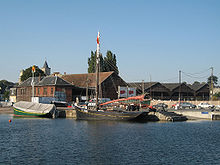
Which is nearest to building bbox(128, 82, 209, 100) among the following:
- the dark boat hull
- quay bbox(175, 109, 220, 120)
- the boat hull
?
quay bbox(175, 109, 220, 120)

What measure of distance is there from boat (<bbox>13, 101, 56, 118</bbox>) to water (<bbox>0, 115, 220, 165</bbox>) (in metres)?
23.6

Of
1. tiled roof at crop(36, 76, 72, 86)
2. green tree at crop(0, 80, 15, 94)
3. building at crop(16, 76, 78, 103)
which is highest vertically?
green tree at crop(0, 80, 15, 94)

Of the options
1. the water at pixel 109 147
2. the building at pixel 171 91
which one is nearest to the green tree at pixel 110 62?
the building at pixel 171 91

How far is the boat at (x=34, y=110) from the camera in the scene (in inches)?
2625

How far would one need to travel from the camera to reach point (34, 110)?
220ft

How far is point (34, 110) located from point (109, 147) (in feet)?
131

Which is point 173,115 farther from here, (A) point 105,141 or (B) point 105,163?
(B) point 105,163

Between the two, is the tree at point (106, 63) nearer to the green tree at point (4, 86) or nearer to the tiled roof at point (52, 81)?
the tiled roof at point (52, 81)

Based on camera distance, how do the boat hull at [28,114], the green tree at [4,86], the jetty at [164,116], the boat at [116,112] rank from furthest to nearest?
1. the green tree at [4,86]
2. the boat hull at [28,114]
3. the jetty at [164,116]
4. the boat at [116,112]

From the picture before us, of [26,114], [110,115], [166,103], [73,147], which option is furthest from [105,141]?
[166,103]

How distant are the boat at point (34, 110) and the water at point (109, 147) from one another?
23.6m

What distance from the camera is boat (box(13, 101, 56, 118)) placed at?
66.7m

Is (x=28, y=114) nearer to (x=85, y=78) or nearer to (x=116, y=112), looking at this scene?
(x=116, y=112)

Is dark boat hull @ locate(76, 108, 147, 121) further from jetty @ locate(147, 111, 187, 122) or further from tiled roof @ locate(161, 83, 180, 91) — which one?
tiled roof @ locate(161, 83, 180, 91)
